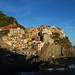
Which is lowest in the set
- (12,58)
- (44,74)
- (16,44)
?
(44,74)

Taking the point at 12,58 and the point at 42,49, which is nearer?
the point at 12,58

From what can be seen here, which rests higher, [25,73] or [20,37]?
[20,37]

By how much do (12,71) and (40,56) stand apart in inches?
2290

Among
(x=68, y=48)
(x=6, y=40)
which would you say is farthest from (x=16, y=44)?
(x=68, y=48)

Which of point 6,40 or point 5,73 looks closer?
point 5,73

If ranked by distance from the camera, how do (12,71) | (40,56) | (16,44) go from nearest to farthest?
(12,71) → (40,56) → (16,44)

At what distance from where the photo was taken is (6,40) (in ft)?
606

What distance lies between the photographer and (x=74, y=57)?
187 meters

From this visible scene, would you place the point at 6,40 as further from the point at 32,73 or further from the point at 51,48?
the point at 32,73

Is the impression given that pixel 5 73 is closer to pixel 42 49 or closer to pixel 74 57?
pixel 42 49

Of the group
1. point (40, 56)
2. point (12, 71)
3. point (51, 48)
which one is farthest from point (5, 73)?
point (51, 48)

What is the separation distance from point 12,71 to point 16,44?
84566 millimetres

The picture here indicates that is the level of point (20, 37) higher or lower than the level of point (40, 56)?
higher

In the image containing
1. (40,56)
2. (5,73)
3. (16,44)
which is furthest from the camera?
(16,44)
